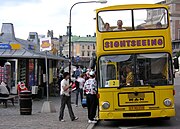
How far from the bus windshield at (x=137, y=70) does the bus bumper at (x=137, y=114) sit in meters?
0.87

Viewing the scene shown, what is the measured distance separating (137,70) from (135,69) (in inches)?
2.8

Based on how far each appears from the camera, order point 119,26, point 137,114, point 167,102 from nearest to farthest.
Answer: point 167,102, point 137,114, point 119,26

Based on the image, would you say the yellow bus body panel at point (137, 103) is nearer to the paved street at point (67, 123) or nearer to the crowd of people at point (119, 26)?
the paved street at point (67, 123)

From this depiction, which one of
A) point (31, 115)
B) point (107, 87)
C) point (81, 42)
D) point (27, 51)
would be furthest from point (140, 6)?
point (81, 42)

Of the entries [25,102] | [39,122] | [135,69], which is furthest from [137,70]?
[25,102]

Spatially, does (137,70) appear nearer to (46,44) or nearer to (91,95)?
(91,95)

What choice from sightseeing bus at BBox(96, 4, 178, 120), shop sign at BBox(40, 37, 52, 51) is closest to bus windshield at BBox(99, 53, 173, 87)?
sightseeing bus at BBox(96, 4, 178, 120)

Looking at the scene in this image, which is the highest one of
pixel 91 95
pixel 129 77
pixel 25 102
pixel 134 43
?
pixel 134 43

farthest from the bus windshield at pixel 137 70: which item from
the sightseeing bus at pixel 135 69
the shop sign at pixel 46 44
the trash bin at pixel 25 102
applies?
the shop sign at pixel 46 44

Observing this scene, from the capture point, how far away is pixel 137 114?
14.0 m

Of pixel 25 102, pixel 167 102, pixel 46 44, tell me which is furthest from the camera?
pixel 46 44

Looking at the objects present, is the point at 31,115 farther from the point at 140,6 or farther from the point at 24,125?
the point at 140,6

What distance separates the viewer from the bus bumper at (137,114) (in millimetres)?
13906

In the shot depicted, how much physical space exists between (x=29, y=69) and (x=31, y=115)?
34.1ft
